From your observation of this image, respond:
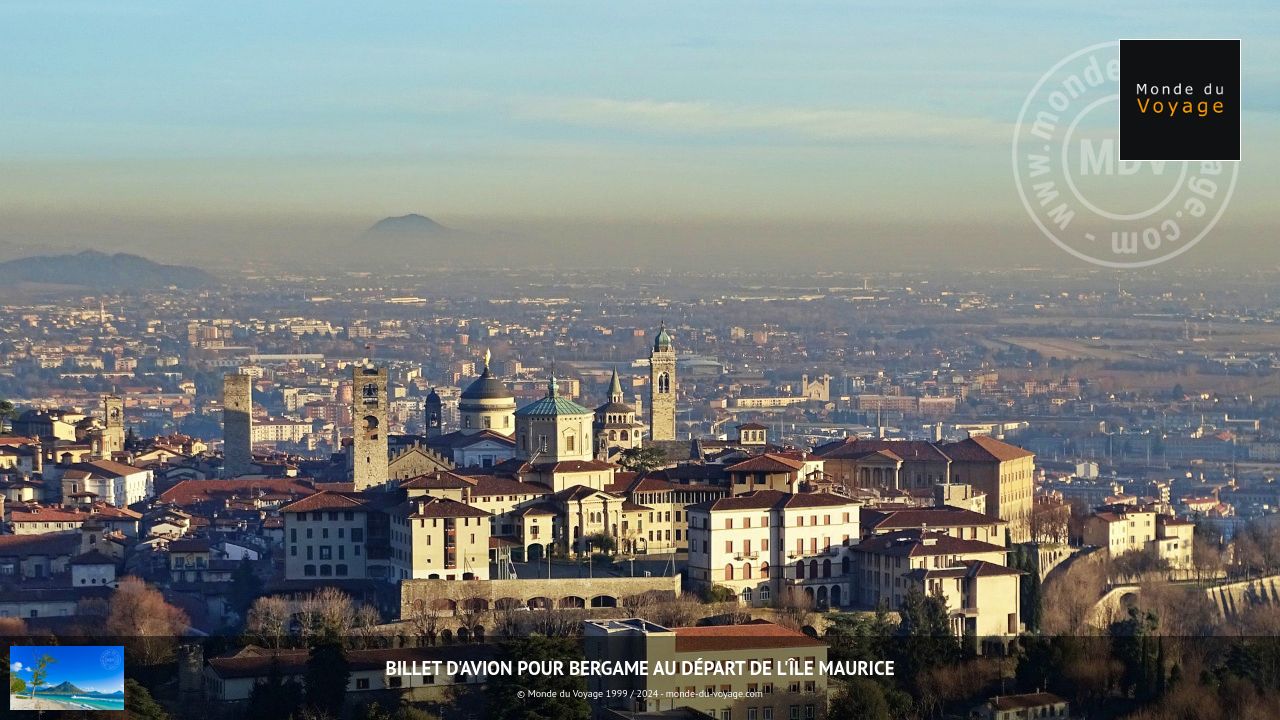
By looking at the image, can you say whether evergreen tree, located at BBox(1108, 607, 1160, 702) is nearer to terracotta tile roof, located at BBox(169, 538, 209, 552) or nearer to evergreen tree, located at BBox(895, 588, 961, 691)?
evergreen tree, located at BBox(895, 588, 961, 691)

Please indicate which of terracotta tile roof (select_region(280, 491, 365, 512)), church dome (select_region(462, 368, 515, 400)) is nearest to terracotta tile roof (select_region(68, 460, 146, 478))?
church dome (select_region(462, 368, 515, 400))

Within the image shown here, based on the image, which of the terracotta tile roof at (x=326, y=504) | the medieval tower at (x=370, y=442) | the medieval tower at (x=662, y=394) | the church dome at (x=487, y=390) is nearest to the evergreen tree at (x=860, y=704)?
the terracotta tile roof at (x=326, y=504)

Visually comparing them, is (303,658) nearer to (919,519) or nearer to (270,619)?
(270,619)

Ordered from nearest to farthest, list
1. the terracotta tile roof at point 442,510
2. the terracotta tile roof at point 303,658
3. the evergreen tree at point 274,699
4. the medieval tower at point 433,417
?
the evergreen tree at point 274,699 < the terracotta tile roof at point 303,658 < the terracotta tile roof at point 442,510 < the medieval tower at point 433,417

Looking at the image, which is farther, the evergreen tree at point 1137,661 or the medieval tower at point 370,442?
the medieval tower at point 370,442

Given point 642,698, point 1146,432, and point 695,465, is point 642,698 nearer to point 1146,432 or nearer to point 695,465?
point 695,465

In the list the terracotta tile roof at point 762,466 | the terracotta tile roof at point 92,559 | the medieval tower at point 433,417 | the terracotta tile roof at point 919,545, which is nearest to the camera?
the terracotta tile roof at point 919,545

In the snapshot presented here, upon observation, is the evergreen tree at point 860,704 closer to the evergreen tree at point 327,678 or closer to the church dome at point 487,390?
the evergreen tree at point 327,678
